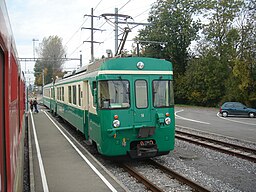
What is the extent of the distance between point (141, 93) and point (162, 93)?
0.64m

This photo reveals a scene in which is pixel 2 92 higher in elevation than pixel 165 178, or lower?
higher

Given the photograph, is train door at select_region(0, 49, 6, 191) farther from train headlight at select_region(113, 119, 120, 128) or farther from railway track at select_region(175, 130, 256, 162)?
railway track at select_region(175, 130, 256, 162)

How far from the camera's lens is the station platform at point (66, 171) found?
6836 millimetres

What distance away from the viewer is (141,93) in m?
8.96

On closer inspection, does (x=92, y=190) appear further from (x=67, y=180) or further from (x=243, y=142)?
(x=243, y=142)

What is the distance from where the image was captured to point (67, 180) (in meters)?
7.40

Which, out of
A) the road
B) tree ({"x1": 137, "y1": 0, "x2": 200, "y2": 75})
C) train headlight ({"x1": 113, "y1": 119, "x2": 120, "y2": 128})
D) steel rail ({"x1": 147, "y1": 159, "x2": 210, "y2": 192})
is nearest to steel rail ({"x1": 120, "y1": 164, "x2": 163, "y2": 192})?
steel rail ({"x1": 147, "y1": 159, "x2": 210, "y2": 192})

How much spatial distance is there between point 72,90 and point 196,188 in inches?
339

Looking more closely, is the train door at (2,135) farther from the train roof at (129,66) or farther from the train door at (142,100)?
the train door at (142,100)

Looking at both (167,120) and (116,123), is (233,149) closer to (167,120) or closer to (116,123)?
(167,120)

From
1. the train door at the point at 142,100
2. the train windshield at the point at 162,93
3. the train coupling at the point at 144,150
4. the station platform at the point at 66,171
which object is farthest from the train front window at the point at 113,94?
the station platform at the point at 66,171

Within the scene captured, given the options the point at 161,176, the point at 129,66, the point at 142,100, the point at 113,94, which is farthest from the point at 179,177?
the point at 129,66

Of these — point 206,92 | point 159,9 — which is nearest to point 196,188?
point 206,92

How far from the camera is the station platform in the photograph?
22.4 feet
